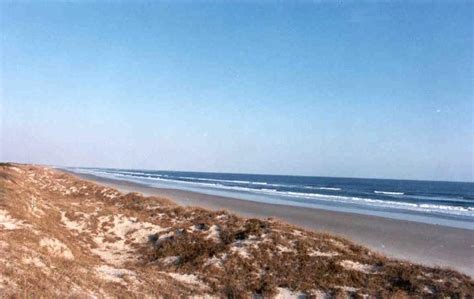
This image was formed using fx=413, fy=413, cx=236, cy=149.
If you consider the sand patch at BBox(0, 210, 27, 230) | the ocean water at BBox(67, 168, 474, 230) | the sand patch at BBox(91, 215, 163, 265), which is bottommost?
the sand patch at BBox(91, 215, 163, 265)

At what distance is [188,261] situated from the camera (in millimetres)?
15547

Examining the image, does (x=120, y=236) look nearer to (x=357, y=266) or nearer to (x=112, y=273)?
(x=112, y=273)

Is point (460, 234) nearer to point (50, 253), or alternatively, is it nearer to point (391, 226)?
point (391, 226)

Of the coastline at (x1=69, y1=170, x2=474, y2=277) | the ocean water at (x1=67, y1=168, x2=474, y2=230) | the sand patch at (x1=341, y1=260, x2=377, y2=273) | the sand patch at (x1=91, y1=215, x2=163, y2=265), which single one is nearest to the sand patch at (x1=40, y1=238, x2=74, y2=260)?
the sand patch at (x1=91, y1=215, x2=163, y2=265)

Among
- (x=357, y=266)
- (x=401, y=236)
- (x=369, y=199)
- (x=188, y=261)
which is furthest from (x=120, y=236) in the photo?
(x=369, y=199)

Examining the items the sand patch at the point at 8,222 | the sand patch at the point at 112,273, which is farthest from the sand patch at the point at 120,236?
the sand patch at the point at 8,222

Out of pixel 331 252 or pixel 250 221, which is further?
pixel 250 221

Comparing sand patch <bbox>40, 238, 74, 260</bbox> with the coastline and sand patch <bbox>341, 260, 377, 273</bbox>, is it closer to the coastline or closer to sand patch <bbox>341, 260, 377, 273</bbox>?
sand patch <bbox>341, 260, 377, 273</bbox>

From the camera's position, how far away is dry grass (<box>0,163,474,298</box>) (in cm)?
1131

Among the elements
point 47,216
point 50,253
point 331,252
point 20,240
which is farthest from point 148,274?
point 47,216

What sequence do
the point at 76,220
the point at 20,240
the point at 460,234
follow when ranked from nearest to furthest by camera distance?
the point at 20,240, the point at 76,220, the point at 460,234

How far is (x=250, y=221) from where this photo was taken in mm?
20766

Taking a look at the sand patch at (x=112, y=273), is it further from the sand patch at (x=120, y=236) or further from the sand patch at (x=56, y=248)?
the sand patch at (x=120, y=236)

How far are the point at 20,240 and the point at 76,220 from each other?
344 inches
